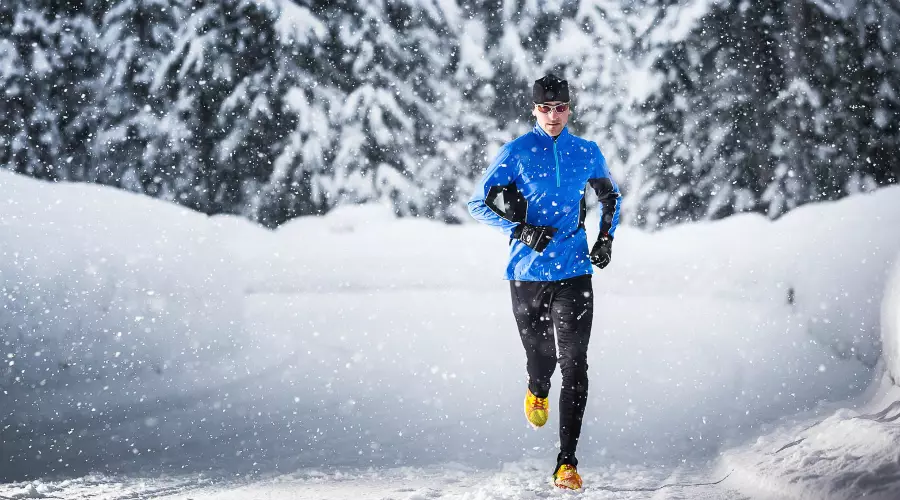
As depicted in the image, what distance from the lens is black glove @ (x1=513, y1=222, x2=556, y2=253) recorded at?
13.5 ft

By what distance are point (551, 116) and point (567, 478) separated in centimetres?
198

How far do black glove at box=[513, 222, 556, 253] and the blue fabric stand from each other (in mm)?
88

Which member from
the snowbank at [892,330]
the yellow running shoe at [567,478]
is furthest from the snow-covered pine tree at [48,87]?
the snowbank at [892,330]

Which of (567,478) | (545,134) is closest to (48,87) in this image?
(545,134)

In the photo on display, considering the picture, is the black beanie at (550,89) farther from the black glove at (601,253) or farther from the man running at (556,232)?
the black glove at (601,253)

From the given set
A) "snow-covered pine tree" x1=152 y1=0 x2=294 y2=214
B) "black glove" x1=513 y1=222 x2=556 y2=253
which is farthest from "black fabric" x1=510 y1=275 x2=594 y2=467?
"snow-covered pine tree" x1=152 y1=0 x2=294 y2=214

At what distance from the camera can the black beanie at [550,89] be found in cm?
419

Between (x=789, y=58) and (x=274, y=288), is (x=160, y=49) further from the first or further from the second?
(x=789, y=58)

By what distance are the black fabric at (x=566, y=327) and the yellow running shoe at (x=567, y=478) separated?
0.13 feet

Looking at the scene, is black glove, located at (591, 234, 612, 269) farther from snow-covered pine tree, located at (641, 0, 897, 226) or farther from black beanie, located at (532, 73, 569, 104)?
snow-covered pine tree, located at (641, 0, 897, 226)

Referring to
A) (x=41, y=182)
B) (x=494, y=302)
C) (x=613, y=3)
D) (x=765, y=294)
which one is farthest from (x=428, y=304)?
(x=41, y=182)

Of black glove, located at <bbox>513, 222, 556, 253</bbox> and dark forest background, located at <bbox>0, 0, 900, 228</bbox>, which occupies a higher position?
dark forest background, located at <bbox>0, 0, 900, 228</bbox>

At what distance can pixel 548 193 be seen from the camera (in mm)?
4246

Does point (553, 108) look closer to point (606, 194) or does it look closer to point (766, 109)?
point (606, 194)
